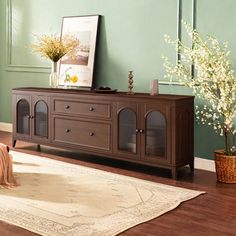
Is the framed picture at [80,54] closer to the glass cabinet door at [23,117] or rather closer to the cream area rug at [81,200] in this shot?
the glass cabinet door at [23,117]

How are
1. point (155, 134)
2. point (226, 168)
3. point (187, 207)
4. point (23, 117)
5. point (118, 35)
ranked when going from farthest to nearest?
point (23, 117)
point (118, 35)
point (155, 134)
point (226, 168)
point (187, 207)

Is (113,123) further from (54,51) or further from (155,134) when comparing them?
(54,51)

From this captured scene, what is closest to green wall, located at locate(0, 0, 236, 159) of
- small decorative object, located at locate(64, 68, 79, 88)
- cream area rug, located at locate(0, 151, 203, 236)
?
small decorative object, located at locate(64, 68, 79, 88)

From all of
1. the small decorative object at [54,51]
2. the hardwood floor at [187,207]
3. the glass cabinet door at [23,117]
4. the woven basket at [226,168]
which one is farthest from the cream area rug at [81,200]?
the small decorative object at [54,51]

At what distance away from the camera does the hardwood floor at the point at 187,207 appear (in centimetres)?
242

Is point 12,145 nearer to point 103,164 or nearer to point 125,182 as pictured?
point 103,164

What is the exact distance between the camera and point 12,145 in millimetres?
4891

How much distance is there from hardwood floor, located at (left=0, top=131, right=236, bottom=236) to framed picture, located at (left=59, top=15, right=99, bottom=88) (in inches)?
37.0

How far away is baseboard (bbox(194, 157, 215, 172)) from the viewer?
389cm

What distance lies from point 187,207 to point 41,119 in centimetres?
221

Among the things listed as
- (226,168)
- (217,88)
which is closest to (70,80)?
(217,88)

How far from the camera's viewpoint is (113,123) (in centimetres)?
393

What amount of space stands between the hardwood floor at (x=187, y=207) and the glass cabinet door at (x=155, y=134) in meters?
0.21

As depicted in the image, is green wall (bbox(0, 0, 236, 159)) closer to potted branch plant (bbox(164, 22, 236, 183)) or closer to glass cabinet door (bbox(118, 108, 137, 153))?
potted branch plant (bbox(164, 22, 236, 183))
